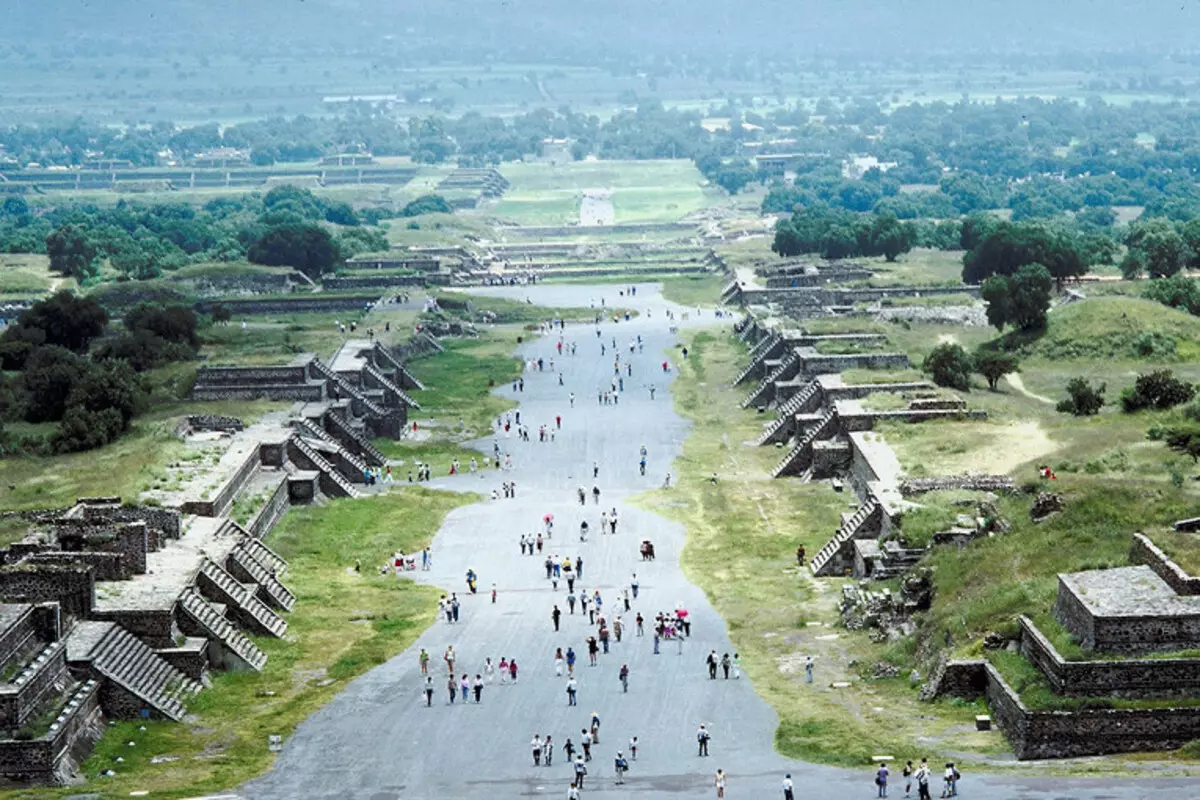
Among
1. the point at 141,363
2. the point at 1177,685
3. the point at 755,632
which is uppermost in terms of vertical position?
the point at 1177,685

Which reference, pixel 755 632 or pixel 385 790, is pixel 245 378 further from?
pixel 385 790

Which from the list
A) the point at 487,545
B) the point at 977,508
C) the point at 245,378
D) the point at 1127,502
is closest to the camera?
the point at 1127,502

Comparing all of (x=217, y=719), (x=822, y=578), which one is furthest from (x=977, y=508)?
(x=217, y=719)

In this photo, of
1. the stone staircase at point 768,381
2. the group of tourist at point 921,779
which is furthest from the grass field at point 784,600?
the group of tourist at point 921,779

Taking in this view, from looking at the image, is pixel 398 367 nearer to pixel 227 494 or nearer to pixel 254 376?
pixel 254 376

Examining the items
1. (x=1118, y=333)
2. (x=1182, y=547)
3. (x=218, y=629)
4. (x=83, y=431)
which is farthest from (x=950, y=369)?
(x=218, y=629)

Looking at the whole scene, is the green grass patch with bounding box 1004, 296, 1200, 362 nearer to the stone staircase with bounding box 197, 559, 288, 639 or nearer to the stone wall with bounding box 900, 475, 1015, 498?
the stone wall with bounding box 900, 475, 1015, 498
